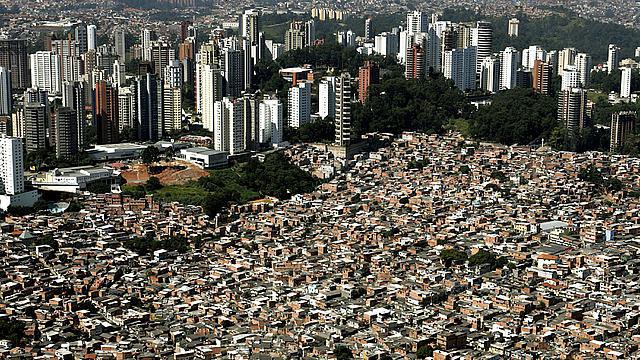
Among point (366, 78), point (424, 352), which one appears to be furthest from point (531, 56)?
point (424, 352)

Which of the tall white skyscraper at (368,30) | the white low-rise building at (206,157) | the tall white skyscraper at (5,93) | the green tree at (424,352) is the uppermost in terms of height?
the tall white skyscraper at (368,30)

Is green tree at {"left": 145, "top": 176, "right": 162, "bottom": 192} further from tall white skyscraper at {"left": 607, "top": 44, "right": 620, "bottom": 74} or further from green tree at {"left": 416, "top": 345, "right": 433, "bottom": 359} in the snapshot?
tall white skyscraper at {"left": 607, "top": 44, "right": 620, "bottom": 74}

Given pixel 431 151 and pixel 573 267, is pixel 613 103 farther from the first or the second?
pixel 573 267

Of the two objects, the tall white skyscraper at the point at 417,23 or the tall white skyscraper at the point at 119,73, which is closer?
the tall white skyscraper at the point at 119,73

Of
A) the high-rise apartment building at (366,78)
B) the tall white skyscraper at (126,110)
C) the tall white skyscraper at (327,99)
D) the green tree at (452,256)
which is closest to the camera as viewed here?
the green tree at (452,256)

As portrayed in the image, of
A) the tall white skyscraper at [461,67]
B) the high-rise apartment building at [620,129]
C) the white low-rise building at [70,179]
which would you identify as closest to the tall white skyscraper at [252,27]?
the tall white skyscraper at [461,67]

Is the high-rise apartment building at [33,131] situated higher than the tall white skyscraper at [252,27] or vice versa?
the tall white skyscraper at [252,27]

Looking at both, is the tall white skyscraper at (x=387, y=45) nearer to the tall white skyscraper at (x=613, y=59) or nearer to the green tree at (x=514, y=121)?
the tall white skyscraper at (x=613, y=59)

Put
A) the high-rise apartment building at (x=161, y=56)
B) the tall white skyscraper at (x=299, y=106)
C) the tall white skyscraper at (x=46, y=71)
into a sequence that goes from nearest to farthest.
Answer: the tall white skyscraper at (x=299, y=106)
the tall white skyscraper at (x=46, y=71)
the high-rise apartment building at (x=161, y=56)
